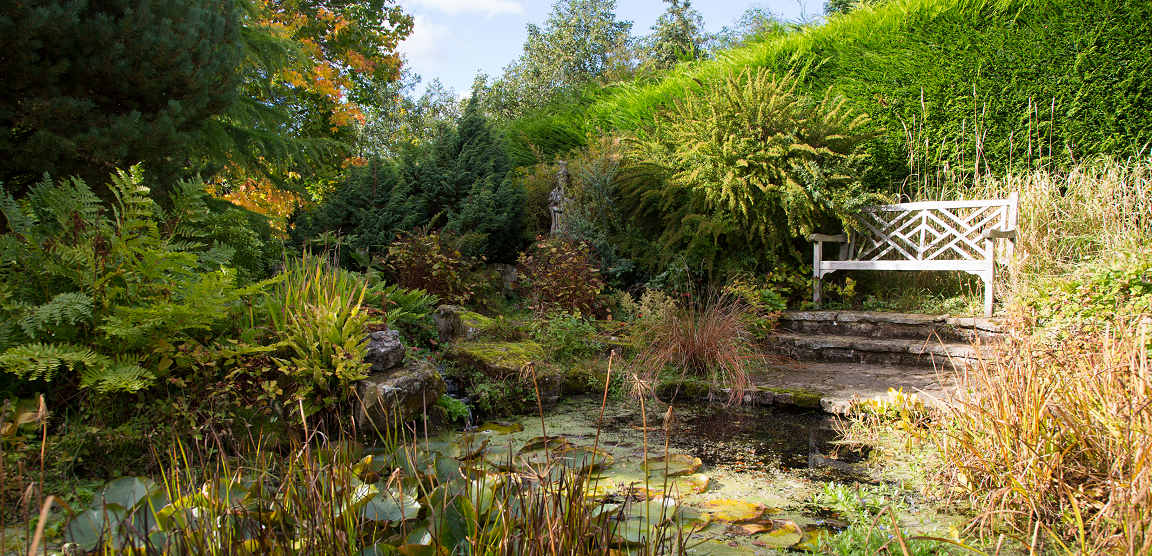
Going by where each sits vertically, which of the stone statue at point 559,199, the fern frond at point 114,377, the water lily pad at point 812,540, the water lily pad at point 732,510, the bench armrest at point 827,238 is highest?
the stone statue at point 559,199

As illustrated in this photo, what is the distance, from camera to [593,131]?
956cm

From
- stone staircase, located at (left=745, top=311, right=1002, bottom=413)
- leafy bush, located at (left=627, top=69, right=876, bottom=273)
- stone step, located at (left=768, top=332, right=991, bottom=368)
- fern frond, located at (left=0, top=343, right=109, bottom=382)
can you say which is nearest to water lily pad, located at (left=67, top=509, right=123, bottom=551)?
fern frond, located at (left=0, top=343, right=109, bottom=382)

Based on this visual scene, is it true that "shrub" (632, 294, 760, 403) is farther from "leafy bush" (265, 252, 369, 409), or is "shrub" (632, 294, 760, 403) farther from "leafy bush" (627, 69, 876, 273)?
"leafy bush" (265, 252, 369, 409)

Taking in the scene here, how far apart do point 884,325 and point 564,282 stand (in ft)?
9.40

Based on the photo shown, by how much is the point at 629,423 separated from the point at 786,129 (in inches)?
158

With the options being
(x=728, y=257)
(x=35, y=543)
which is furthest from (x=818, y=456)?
(x=728, y=257)

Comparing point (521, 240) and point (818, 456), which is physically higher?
point (521, 240)

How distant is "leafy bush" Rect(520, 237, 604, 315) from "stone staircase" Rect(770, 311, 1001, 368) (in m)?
1.72

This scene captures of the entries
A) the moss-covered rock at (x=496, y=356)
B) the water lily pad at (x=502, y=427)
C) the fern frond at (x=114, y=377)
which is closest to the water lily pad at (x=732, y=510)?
the water lily pad at (x=502, y=427)

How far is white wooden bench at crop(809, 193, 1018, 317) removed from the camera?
5.47m

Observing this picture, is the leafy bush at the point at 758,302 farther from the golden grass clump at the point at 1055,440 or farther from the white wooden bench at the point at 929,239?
the golden grass clump at the point at 1055,440

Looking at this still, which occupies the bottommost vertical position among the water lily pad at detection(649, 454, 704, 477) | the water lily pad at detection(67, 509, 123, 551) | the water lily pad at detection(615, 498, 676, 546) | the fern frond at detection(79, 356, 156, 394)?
the water lily pad at detection(649, 454, 704, 477)

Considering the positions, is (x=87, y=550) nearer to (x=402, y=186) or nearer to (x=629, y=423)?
(x=629, y=423)

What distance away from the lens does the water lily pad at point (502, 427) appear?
3359 mm
